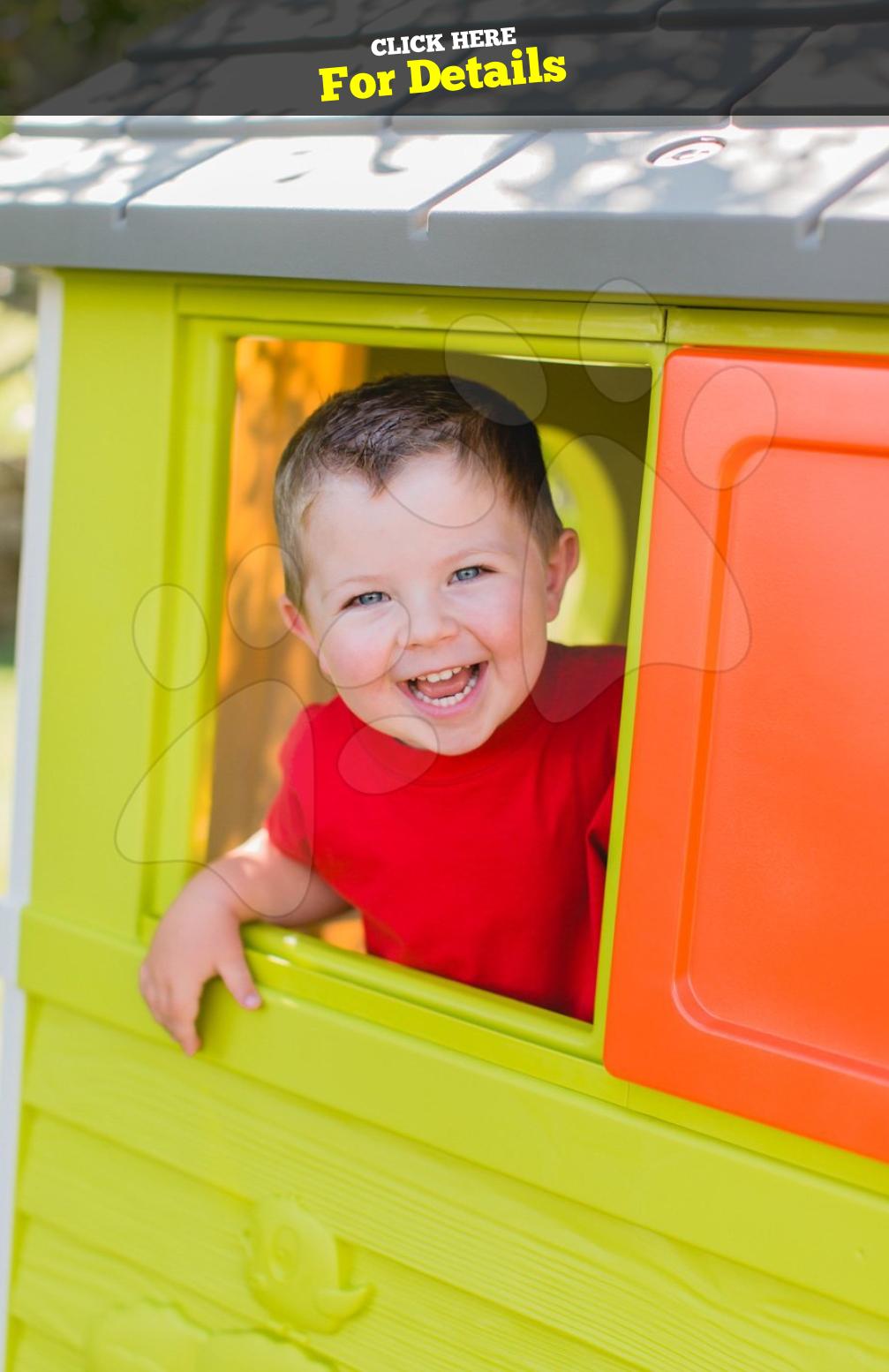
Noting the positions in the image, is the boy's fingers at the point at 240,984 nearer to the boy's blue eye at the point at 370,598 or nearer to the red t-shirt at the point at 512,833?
the red t-shirt at the point at 512,833

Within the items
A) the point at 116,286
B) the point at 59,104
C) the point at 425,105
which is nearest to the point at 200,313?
the point at 116,286

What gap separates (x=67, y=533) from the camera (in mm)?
1868

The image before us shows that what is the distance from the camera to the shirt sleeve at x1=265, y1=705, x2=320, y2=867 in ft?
6.19

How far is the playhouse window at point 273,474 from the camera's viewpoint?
175cm

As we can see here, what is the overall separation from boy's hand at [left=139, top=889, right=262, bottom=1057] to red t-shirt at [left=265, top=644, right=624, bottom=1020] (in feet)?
0.69

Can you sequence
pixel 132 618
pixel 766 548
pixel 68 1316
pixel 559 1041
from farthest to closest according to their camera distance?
pixel 68 1316 < pixel 132 618 < pixel 559 1041 < pixel 766 548

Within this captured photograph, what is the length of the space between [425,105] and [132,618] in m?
0.70

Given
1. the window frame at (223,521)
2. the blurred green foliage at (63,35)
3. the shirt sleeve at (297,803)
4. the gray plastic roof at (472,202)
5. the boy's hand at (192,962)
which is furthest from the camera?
the blurred green foliage at (63,35)

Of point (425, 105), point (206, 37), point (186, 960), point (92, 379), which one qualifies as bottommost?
point (186, 960)

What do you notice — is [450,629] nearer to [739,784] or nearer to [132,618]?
[739,784]

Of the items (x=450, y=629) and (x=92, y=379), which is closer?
(x=450, y=629)

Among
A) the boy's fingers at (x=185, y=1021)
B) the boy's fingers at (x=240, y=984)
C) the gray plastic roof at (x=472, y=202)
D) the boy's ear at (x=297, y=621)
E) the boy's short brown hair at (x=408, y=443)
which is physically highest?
the gray plastic roof at (x=472, y=202)

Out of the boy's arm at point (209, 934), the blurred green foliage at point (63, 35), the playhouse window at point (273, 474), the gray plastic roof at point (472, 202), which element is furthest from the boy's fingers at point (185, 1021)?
the blurred green foliage at point (63, 35)

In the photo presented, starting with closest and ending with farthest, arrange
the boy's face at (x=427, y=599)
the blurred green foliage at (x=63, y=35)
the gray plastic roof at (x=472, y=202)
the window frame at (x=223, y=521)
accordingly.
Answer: the gray plastic roof at (x=472, y=202) → the window frame at (x=223, y=521) → the boy's face at (x=427, y=599) → the blurred green foliage at (x=63, y=35)
